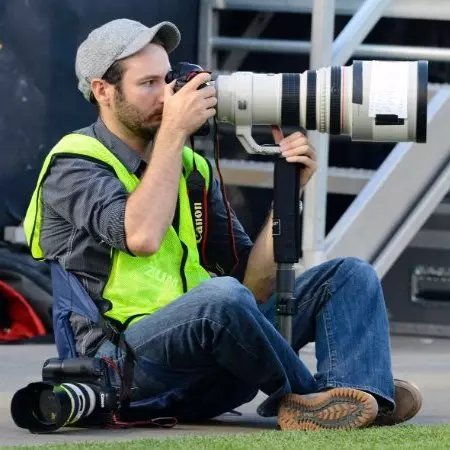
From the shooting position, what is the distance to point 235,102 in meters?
4.46

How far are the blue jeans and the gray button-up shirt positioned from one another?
0.18 metres

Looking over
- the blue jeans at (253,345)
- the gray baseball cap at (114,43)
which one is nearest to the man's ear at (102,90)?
the gray baseball cap at (114,43)

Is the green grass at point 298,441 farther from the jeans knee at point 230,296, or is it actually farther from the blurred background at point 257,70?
the blurred background at point 257,70

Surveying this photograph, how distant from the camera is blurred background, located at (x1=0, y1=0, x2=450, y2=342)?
7.61 m

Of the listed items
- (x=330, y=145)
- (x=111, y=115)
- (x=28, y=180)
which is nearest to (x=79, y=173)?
(x=111, y=115)

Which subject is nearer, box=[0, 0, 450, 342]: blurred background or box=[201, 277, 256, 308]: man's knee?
box=[201, 277, 256, 308]: man's knee

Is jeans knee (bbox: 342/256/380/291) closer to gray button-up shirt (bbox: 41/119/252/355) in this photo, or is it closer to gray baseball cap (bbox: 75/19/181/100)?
gray button-up shirt (bbox: 41/119/252/355)

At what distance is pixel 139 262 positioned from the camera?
4.42 m

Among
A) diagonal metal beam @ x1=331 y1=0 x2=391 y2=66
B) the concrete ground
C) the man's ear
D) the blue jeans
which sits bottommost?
the concrete ground

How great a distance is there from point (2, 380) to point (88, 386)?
142 cm

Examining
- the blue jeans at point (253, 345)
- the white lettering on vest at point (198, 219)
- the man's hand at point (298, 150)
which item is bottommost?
the blue jeans at point (253, 345)

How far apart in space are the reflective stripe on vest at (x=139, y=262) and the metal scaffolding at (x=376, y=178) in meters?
2.59

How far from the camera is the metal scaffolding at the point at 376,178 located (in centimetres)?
721

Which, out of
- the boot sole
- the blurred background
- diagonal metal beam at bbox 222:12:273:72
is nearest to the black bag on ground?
the blurred background
